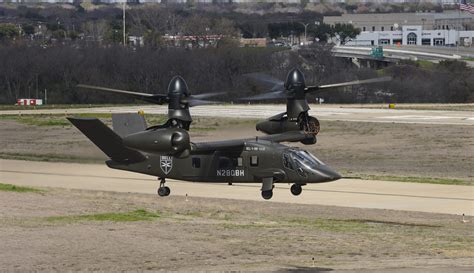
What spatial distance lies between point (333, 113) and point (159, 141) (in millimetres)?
91211

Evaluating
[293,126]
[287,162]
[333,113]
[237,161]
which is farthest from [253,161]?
[333,113]

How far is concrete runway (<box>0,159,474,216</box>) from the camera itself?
2830 inches

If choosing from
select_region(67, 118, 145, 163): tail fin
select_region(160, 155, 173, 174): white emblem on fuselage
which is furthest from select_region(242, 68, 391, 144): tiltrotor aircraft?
select_region(67, 118, 145, 163): tail fin

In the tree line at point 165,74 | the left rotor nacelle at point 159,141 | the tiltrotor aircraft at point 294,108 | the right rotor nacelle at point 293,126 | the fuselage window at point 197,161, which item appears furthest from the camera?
the tree line at point 165,74

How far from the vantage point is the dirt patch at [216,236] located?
5325 cm

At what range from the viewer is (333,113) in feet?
450

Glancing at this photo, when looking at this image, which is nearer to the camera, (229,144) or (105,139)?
(229,144)

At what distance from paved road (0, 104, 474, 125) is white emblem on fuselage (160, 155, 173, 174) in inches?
2723

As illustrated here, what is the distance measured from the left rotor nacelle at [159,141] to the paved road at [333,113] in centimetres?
7934

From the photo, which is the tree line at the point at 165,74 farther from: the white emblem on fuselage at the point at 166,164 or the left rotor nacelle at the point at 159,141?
the left rotor nacelle at the point at 159,141

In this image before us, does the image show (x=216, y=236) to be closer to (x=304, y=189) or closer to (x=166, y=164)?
(x=166, y=164)

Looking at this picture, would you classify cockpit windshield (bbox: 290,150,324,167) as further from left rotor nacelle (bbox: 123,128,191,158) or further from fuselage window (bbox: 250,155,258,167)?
left rotor nacelle (bbox: 123,128,191,158)

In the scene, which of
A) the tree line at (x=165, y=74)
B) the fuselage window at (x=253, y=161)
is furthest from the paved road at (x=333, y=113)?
the fuselage window at (x=253, y=161)

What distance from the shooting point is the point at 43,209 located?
69812 millimetres
